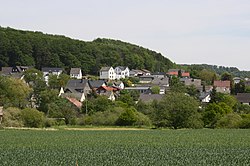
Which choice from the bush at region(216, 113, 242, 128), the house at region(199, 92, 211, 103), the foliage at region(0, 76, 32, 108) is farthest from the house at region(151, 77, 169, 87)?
the bush at region(216, 113, 242, 128)

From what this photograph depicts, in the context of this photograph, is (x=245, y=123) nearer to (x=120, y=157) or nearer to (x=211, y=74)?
(x=120, y=157)

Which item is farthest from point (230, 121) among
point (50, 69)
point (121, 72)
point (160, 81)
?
point (121, 72)

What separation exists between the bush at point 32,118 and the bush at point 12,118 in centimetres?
65

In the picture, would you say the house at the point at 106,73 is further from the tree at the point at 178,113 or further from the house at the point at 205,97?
the tree at the point at 178,113

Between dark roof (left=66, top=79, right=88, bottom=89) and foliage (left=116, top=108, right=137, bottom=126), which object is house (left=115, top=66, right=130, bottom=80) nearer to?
dark roof (left=66, top=79, right=88, bottom=89)

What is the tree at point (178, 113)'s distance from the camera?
223ft

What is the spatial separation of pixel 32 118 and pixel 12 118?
2.54m

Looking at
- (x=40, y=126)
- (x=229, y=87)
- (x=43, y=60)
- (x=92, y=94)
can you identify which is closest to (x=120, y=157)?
(x=40, y=126)

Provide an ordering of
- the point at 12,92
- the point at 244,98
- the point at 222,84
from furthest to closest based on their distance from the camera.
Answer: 1. the point at 222,84
2. the point at 244,98
3. the point at 12,92

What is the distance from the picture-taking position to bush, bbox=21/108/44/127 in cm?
6669

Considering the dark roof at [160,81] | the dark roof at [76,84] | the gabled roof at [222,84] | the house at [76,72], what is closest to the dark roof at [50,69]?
the house at [76,72]

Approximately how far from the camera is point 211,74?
19925 cm

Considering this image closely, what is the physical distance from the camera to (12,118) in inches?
2611

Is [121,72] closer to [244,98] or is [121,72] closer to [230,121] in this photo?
[244,98]
